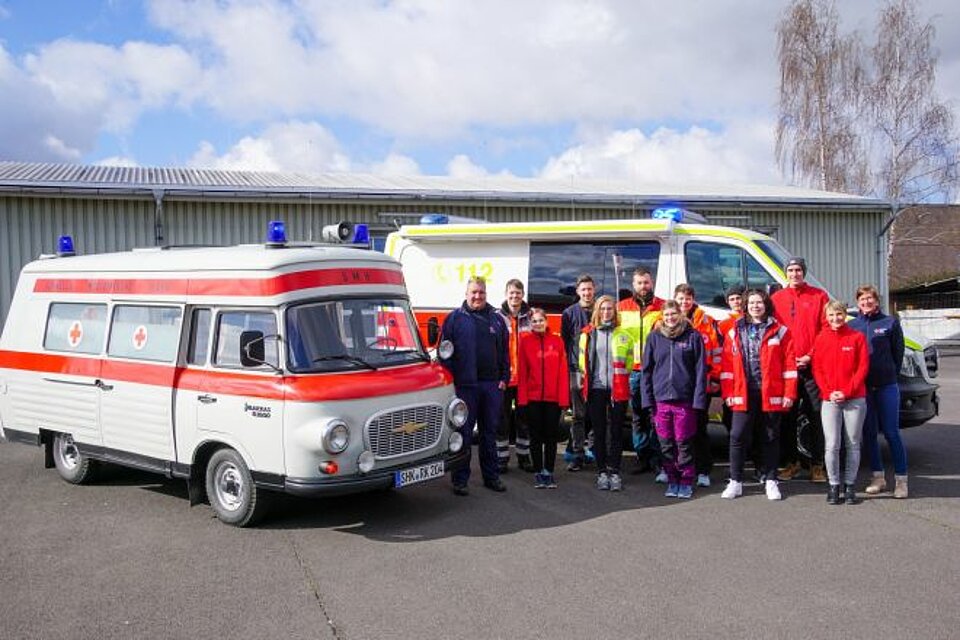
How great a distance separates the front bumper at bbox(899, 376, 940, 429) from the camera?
8766 mm

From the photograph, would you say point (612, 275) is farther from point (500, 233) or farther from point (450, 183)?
point (450, 183)

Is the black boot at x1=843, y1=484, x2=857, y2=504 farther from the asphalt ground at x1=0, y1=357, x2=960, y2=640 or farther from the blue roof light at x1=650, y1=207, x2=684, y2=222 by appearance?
the blue roof light at x1=650, y1=207, x2=684, y2=222

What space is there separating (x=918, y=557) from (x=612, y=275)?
16.1ft

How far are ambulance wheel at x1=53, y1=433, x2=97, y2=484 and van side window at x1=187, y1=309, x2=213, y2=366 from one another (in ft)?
6.42

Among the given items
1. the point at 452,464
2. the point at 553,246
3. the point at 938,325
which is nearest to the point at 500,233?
the point at 553,246

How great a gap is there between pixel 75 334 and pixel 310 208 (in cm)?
868

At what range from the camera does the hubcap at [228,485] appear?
6984mm

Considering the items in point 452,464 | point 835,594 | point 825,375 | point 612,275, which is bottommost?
point 835,594

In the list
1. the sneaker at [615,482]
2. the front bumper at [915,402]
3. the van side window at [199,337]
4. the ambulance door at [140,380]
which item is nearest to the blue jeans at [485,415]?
the sneaker at [615,482]

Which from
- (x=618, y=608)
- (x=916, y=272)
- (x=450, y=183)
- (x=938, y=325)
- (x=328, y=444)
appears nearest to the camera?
(x=618, y=608)

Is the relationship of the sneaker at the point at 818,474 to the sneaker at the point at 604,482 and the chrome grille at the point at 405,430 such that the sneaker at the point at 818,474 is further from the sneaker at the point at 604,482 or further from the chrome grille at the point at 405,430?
the chrome grille at the point at 405,430

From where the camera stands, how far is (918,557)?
5980 millimetres

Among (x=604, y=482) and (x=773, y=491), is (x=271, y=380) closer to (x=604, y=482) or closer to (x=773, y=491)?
(x=604, y=482)

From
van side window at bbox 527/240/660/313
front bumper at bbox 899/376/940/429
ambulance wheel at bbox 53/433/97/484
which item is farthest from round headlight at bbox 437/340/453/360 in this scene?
front bumper at bbox 899/376/940/429
